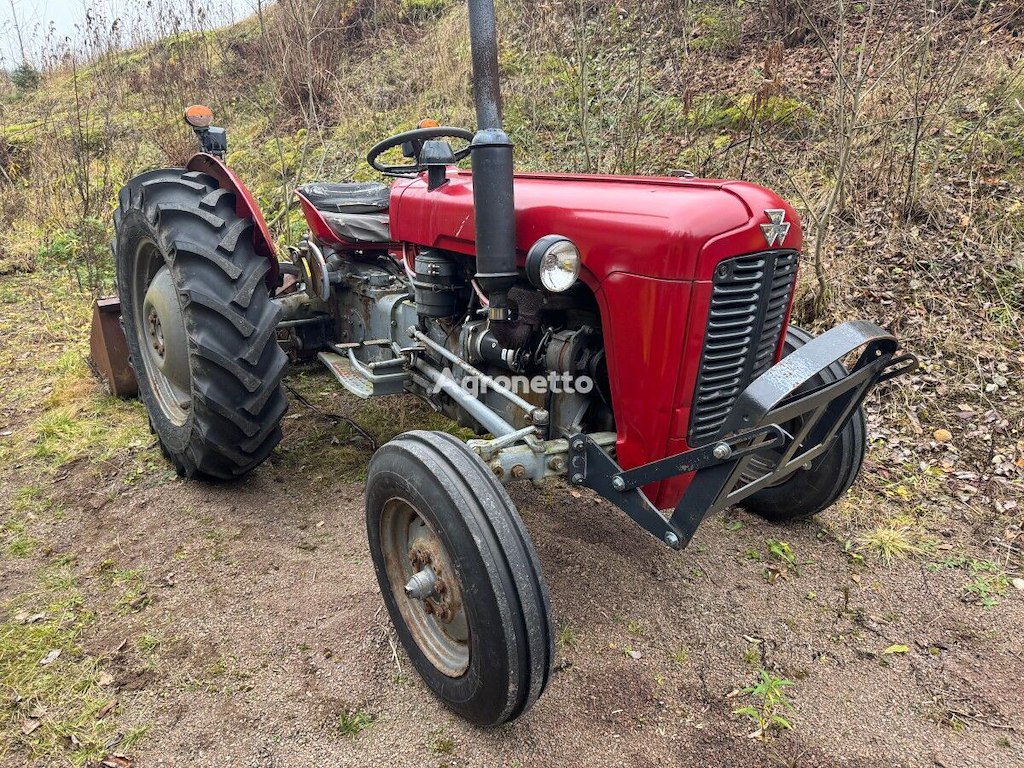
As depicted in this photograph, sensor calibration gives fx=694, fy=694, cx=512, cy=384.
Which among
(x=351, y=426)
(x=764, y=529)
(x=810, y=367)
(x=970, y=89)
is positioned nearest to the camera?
(x=810, y=367)

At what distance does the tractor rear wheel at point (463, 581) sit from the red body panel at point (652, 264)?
0.52 m

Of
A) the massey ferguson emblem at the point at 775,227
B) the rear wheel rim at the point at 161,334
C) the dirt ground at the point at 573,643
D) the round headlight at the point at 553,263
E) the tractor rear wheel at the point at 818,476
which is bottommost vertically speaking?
the dirt ground at the point at 573,643

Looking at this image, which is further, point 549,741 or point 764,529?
point 764,529

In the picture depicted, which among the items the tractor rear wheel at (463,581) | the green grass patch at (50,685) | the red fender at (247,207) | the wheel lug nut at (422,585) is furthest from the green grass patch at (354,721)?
the red fender at (247,207)

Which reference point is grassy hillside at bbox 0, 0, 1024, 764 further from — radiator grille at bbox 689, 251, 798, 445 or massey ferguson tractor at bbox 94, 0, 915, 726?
radiator grille at bbox 689, 251, 798, 445

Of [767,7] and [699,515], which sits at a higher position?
[767,7]

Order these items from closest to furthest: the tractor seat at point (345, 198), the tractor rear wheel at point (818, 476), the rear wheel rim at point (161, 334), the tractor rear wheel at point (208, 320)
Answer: the tractor rear wheel at point (818, 476)
the tractor rear wheel at point (208, 320)
the rear wheel rim at point (161, 334)
the tractor seat at point (345, 198)

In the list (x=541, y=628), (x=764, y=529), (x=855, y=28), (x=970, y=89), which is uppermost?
(x=855, y=28)

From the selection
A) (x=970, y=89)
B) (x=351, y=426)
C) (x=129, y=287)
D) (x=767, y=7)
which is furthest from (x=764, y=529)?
(x=767, y=7)

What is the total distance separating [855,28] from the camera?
625 cm

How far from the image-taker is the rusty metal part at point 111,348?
3.94 meters

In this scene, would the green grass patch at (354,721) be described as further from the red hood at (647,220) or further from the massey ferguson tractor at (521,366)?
the red hood at (647,220)

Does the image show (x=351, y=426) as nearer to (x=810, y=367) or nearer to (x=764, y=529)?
(x=764, y=529)

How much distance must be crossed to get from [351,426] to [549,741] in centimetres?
229
